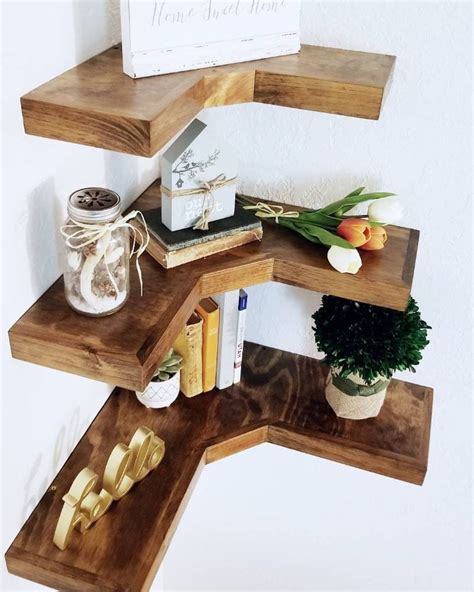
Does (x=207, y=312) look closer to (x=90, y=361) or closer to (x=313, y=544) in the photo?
(x=90, y=361)

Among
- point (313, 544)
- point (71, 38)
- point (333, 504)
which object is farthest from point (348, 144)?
point (313, 544)

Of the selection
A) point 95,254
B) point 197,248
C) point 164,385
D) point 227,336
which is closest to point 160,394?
point 164,385

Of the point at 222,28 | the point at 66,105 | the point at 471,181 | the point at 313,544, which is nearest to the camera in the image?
the point at 66,105

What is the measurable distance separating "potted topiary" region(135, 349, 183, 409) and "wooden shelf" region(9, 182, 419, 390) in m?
0.20

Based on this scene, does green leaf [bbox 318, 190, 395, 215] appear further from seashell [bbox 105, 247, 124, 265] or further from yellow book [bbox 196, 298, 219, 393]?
seashell [bbox 105, 247, 124, 265]

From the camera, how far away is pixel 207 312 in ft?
3.28

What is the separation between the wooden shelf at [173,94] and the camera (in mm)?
608

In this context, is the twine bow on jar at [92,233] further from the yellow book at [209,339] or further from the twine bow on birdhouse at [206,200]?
the yellow book at [209,339]

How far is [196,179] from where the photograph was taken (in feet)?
2.73

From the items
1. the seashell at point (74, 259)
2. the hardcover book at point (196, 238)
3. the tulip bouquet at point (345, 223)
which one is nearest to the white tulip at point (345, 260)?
the tulip bouquet at point (345, 223)

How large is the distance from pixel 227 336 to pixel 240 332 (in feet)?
0.08

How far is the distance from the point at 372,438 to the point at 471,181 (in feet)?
1.42

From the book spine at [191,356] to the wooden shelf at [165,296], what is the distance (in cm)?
16

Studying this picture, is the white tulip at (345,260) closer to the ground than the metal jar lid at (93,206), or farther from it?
closer to the ground
